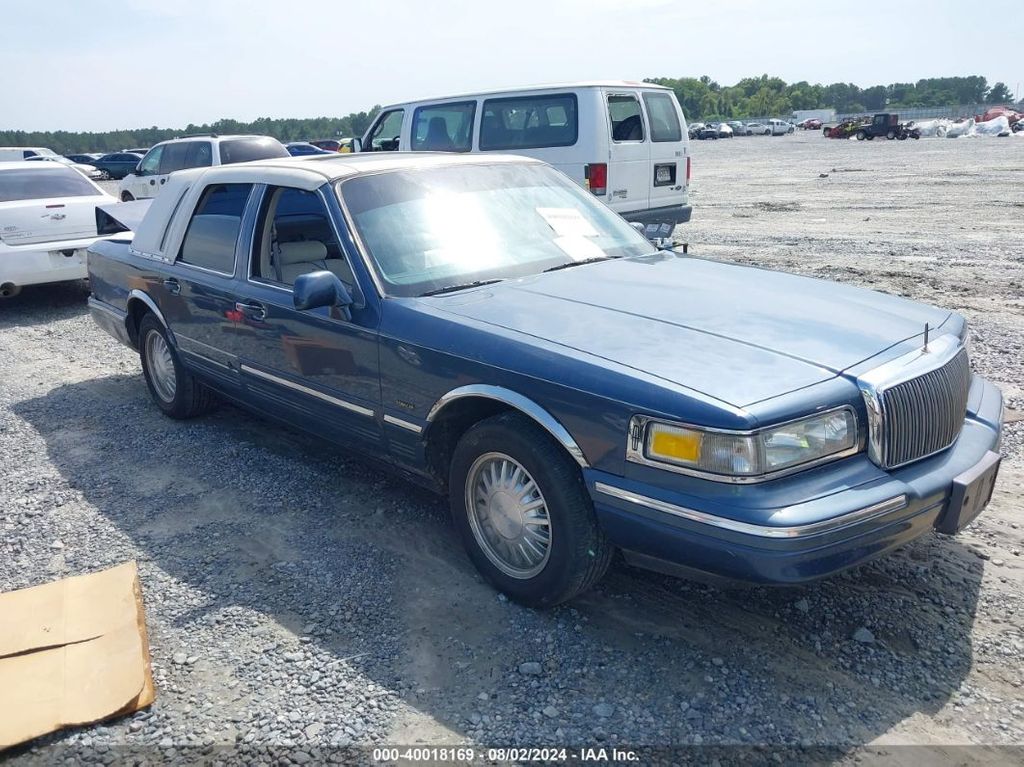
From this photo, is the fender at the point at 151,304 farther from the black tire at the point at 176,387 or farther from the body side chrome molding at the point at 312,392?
the body side chrome molding at the point at 312,392

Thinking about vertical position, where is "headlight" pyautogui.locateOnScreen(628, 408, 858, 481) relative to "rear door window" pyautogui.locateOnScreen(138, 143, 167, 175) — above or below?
below

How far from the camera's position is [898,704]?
2.71 meters

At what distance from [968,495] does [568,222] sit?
2.30 meters

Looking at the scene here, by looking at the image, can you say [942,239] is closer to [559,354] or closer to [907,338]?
[907,338]

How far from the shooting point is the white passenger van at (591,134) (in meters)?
9.95

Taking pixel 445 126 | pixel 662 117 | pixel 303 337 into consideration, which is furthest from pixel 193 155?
pixel 303 337

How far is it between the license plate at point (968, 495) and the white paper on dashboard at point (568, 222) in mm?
2148

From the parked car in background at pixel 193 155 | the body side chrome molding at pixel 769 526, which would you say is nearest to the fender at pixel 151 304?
the body side chrome molding at pixel 769 526

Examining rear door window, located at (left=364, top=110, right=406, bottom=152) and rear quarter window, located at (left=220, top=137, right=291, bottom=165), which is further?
rear quarter window, located at (left=220, top=137, right=291, bottom=165)

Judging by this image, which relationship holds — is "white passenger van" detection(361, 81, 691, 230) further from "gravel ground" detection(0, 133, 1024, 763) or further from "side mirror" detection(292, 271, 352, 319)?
"side mirror" detection(292, 271, 352, 319)

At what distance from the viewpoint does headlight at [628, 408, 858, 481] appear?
262 cm

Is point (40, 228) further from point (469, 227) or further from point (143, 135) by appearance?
point (143, 135)

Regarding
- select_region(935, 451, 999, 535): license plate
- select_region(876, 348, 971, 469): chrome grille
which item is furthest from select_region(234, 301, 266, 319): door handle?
select_region(935, 451, 999, 535): license plate

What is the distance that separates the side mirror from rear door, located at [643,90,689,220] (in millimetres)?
7574
